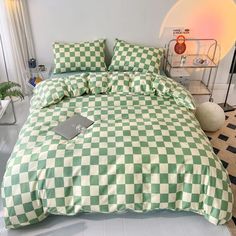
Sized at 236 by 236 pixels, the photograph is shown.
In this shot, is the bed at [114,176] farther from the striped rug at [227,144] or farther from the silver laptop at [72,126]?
the striped rug at [227,144]

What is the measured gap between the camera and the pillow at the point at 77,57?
293 centimetres

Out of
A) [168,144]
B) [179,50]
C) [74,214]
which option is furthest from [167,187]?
[179,50]

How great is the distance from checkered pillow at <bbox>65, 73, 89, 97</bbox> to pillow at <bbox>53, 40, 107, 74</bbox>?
539mm

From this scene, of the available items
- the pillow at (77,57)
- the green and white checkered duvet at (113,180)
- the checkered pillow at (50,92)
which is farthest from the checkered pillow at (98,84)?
the green and white checkered duvet at (113,180)

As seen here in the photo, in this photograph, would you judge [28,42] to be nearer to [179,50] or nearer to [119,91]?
[119,91]

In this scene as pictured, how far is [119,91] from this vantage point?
2.40 meters

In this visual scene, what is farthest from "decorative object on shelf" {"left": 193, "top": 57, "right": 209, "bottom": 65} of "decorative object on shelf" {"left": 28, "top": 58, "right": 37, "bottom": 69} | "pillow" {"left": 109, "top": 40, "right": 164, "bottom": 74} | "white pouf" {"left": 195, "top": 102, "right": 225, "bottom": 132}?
"decorative object on shelf" {"left": 28, "top": 58, "right": 37, "bottom": 69}

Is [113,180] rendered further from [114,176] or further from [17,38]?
[17,38]

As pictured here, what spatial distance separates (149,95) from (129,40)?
109cm

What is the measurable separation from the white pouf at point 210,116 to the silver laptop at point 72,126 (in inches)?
49.5

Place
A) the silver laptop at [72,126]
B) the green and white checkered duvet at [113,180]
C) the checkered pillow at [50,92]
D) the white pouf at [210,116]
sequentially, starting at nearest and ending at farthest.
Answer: the green and white checkered duvet at [113,180]
the silver laptop at [72,126]
the checkered pillow at [50,92]
the white pouf at [210,116]

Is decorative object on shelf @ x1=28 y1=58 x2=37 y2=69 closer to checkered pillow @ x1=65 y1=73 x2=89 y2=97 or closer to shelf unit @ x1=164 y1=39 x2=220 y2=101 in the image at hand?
checkered pillow @ x1=65 y1=73 x2=89 y2=97

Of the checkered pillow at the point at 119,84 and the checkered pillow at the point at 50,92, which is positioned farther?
the checkered pillow at the point at 119,84

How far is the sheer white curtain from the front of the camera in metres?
2.80
